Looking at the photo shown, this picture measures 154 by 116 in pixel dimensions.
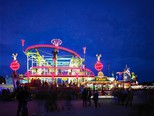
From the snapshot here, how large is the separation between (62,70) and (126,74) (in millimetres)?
29576

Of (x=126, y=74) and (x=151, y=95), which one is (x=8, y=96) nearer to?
(x=151, y=95)

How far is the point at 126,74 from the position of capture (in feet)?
293

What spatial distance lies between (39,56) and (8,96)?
85.9 ft

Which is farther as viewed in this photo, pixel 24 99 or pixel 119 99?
pixel 119 99

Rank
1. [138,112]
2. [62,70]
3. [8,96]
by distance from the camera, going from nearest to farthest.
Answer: [138,112]
[8,96]
[62,70]

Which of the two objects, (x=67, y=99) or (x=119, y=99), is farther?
A: (x=119, y=99)

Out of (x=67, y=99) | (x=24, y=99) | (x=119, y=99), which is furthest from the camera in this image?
(x=119, y=99)

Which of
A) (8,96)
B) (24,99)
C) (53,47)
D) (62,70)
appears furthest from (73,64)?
(24,99)

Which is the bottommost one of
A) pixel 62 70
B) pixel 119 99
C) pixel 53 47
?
pixel 119 99

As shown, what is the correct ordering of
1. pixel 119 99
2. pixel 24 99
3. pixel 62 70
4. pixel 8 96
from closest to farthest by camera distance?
pixel 24 99
pixel 119 99
pixel 8 96
pixel 62 70

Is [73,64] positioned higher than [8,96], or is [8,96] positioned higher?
[73,64]

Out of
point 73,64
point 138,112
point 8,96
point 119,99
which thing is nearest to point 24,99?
point 138,112

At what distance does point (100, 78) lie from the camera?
58438mm

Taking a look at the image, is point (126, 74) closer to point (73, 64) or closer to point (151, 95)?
point (73, 64)
